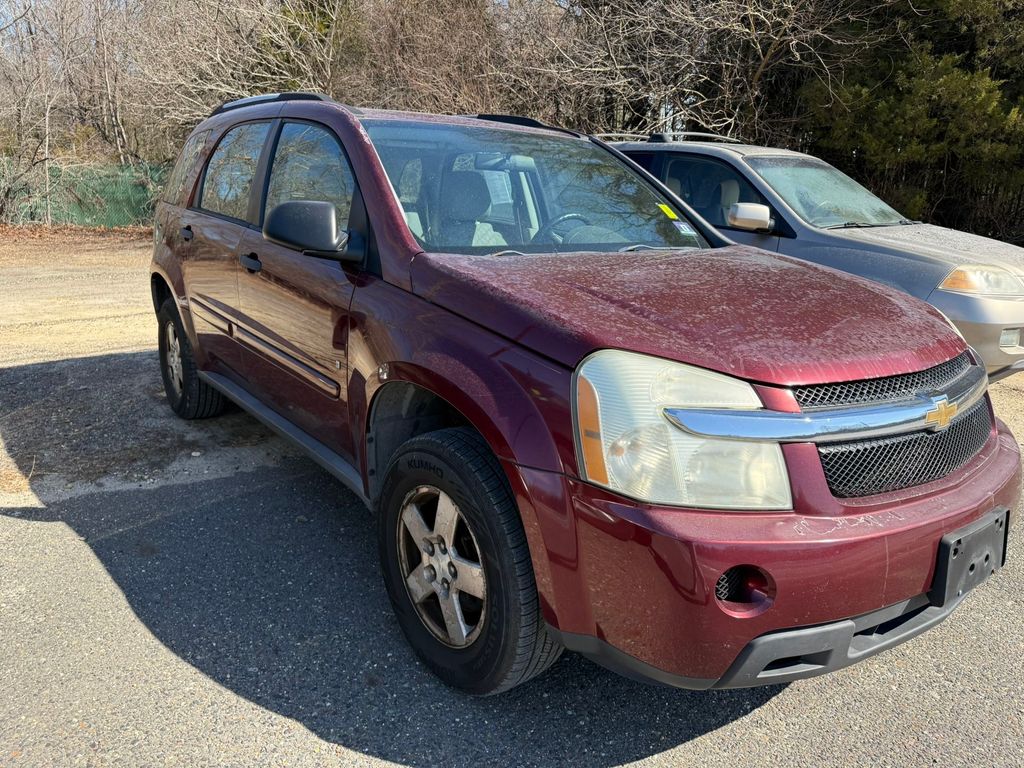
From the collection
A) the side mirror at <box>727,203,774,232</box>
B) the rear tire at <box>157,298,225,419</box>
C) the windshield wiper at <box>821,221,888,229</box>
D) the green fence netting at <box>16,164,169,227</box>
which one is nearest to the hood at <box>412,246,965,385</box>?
the side mirror at <box>727,203,774,232</box>

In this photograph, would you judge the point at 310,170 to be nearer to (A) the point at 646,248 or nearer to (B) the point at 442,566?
(A) the point at 646,248

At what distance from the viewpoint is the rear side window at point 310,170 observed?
10.7ft

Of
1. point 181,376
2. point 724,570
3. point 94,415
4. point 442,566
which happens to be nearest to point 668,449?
point 724,570

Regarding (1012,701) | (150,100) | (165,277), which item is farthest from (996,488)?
(150,100)

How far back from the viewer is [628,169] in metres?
3.91

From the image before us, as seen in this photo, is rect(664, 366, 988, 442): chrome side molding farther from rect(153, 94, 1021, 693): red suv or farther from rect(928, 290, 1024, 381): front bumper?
rect(928, 290, 1024, 381): front bumper

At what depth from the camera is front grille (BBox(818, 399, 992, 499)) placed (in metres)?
2.10

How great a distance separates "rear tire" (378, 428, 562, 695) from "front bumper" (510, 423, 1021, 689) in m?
0.12

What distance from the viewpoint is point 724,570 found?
1948 mm

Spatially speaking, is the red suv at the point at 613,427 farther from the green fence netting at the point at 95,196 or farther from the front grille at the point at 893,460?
the green fence netting at the point at 95,196

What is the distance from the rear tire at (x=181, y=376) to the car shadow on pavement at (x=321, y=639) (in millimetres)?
843

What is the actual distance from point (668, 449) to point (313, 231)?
156 centimetres

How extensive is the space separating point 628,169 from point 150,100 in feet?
60.6

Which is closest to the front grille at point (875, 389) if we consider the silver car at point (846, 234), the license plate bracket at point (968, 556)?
the license plate bracket at point (968, 556)
